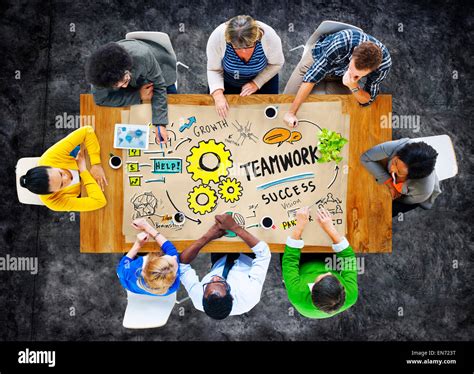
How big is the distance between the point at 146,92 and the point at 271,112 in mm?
832

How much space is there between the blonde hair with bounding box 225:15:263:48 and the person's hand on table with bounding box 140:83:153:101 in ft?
2.05

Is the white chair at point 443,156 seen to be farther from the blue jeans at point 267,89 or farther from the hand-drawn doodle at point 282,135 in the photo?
the blue jeans at point 267,89

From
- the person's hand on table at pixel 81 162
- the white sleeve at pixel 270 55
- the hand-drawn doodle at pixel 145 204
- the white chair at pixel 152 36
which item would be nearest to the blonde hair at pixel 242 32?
the white sleeve at pixel 270 55

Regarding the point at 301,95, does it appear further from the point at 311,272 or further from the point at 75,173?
the point at 75,173

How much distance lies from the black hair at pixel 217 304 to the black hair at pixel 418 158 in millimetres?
1375

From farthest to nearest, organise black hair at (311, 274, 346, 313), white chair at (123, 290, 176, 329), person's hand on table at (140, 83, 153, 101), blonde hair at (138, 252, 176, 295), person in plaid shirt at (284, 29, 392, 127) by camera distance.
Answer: white chair at (123, 290, 176, 329), person's hand on table at (140, 83, 153, 101), blonde hair at (138, 252, 176, 295), black hair at (311, 274, 346, 313), person in plaid shirt at (284, 29, 392, 127)

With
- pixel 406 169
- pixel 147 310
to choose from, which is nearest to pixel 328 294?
pixel 406 169

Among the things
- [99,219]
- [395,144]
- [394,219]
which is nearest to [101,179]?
[99,219]

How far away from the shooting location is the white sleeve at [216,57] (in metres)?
2.97

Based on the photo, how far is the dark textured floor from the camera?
13.2ft

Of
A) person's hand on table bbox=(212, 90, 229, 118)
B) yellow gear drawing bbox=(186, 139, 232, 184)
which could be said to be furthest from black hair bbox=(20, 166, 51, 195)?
person's hand on table bbox=(212, 90, 229, 118)

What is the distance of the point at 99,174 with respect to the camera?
3.04 metres

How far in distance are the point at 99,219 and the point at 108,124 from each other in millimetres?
632

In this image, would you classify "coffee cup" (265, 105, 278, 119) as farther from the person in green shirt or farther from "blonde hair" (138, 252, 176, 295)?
"blonde hair" (138, 252, 176, 295)
